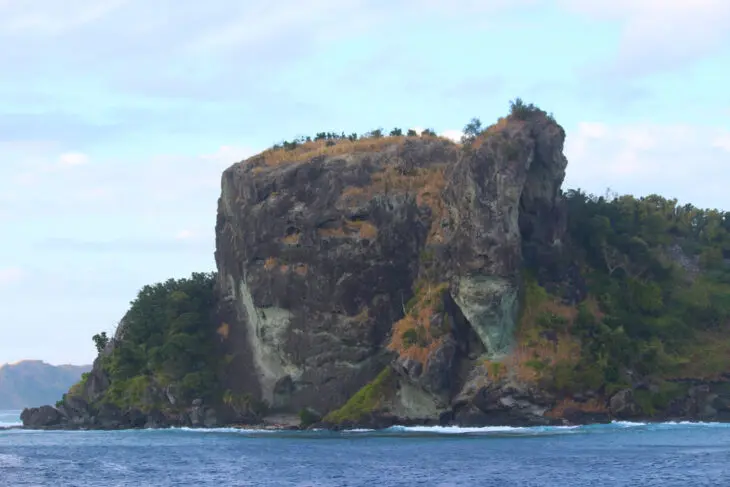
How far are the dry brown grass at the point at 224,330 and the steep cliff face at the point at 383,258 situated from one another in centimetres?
50

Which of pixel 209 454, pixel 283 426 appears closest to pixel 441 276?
pixel 283 426

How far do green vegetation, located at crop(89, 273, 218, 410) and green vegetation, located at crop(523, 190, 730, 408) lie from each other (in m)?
37.4

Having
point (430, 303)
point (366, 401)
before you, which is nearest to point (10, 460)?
point (366, 401)

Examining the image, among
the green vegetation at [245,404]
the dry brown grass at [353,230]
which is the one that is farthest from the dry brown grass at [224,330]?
the dry brown grass at [353,230]

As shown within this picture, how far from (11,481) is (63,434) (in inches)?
2141

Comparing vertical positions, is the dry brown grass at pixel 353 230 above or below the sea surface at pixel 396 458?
above

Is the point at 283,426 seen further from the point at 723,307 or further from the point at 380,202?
the point at 723,307

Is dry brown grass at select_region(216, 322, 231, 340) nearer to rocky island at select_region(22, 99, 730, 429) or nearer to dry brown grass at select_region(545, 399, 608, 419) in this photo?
rocky island at select_region(22, 99, 730, 429)

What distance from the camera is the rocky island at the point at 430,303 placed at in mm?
107000

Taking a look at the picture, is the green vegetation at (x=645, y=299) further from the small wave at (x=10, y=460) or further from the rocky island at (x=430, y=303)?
the small wave at (x=10, y=460)

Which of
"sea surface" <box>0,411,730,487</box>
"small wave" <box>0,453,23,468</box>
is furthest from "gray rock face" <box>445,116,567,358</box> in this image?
"small wave" <box>0,453,23,468</box>

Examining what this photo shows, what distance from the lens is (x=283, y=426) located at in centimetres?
11694

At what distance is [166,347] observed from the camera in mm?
124188

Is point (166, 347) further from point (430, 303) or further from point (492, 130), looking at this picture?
point (492, 130)
